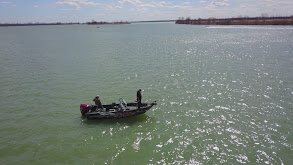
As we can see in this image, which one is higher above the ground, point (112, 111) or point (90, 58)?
point (90, 58)

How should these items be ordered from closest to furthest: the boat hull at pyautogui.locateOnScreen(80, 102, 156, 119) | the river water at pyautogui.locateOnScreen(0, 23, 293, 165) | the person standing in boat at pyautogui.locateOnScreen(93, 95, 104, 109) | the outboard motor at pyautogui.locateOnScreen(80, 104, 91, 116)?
the river water at pyautogui.locateOnScreen(0, 23, 293, 165), the boat hull at pyautogui.locateOnScreen(80, 102, 156, 119), the outboard motor at pyautogui.locateOnScreen(80, 104, 91, 116), the person standing in boat at pyautogui.locateOnScreen(93, 95, 104, 109)

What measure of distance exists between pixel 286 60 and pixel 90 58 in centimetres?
3905

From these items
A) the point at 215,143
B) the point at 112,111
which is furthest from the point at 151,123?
the point at 215,143

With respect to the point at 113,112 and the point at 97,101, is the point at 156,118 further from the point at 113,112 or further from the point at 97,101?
the point at 97,101

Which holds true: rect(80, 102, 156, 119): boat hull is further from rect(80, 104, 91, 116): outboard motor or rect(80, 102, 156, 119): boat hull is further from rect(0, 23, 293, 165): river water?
rect(0, 23, 293, 165): river water

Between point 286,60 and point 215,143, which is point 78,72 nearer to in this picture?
point 215,143

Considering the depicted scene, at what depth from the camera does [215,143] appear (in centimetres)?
1464

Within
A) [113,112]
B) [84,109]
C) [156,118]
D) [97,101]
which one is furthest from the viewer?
[97,101]

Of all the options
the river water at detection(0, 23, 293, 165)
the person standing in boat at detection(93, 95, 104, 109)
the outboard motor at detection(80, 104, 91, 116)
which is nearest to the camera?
the river water at detection(0, 23, 293, 165)

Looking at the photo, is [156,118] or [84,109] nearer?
[156,118]

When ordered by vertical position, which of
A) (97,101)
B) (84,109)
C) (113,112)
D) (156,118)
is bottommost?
(156,118)

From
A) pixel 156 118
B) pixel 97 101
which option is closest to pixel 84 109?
pixel 97 101

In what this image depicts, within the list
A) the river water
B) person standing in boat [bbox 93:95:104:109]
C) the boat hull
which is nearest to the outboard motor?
the boat hull

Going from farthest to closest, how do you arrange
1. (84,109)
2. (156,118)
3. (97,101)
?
(97,101), (84,109), (156,118)
